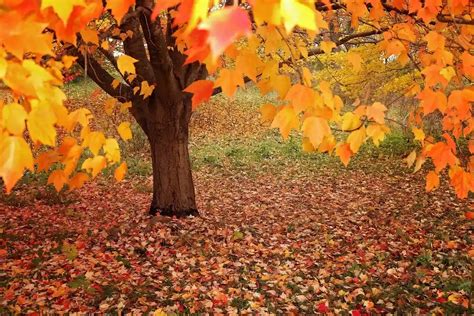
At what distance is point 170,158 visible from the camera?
7.15 meters

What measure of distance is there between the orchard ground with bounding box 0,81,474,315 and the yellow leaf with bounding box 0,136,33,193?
1.80 metres

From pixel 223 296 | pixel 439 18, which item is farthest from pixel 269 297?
pixel 439 18

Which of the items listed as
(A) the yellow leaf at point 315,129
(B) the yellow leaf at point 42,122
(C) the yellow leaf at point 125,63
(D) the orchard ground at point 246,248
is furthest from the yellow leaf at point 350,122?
(D) the orchard ground at point 246,248

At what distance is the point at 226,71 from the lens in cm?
206

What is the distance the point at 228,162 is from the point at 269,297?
815 cm

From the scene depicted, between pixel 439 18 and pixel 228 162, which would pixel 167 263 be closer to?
pixel 439 18

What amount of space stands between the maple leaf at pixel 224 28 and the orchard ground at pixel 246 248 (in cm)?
248

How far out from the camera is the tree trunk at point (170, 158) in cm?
698

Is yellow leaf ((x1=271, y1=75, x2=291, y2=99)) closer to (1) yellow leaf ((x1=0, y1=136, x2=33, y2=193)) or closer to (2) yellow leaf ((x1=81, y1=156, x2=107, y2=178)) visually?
(2) yellow leaf ((x1=81, y1=156, x2=107, y2=178))

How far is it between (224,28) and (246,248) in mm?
5576

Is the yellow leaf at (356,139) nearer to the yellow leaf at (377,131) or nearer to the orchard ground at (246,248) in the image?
the yellow leaf at (377,131)

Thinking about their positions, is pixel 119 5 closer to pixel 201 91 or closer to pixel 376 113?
pixel 201 91

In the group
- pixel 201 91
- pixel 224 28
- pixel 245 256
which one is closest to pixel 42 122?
pixel 201 91

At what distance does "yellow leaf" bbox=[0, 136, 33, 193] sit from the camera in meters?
→ 1.54
